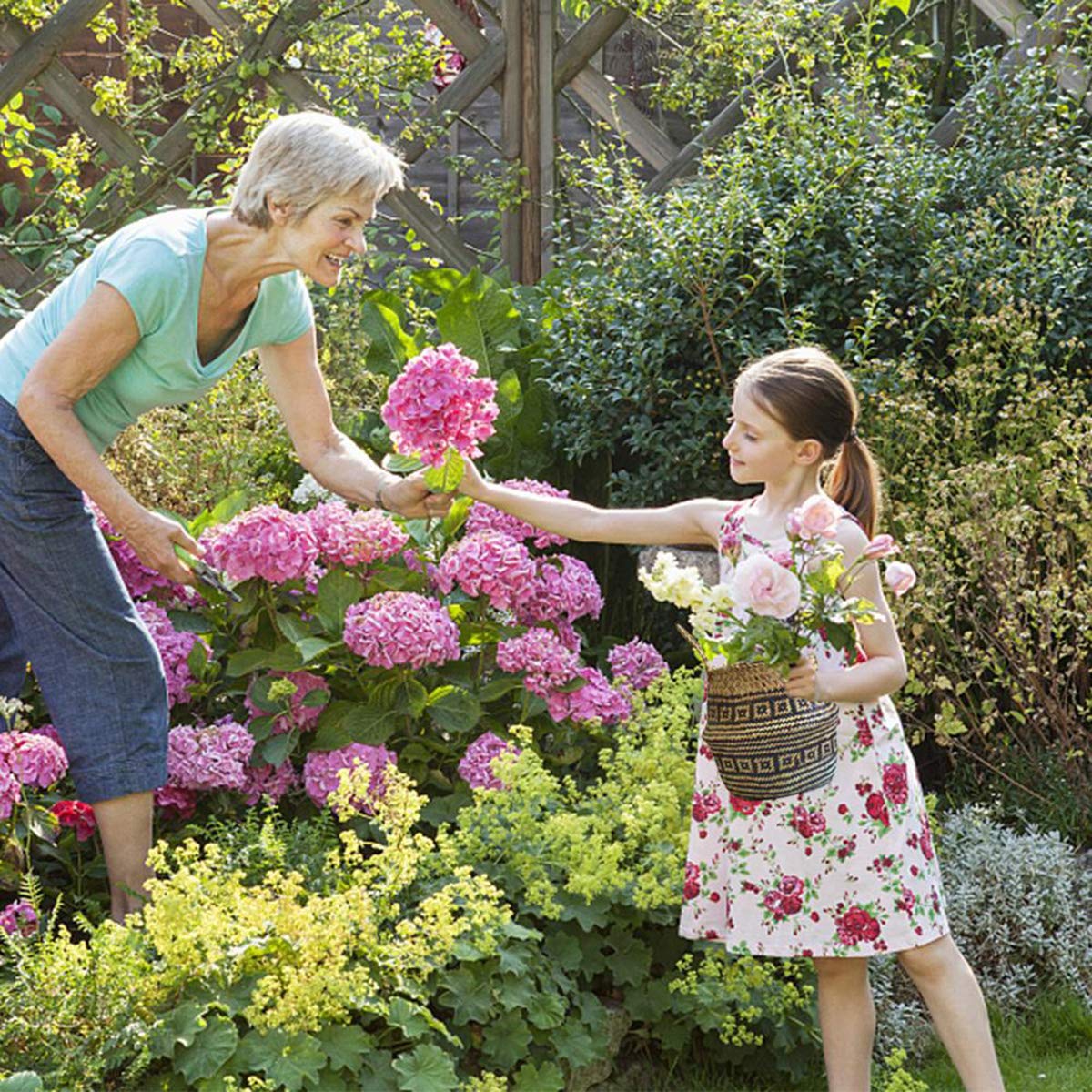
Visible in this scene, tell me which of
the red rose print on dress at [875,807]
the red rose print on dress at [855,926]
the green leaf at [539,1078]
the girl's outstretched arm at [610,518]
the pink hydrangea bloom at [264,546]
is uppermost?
the girl's outstretched arm at [610,518]

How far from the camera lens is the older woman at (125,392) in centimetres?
276

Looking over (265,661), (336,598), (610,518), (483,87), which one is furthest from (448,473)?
(483,87)

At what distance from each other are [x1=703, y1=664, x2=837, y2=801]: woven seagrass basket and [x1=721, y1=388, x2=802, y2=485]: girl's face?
0.39 m

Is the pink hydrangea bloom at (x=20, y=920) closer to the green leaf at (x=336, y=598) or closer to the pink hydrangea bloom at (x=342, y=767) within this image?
the pink hydrangea bloom at (x=342, y=767)

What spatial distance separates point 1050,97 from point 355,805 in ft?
10.5

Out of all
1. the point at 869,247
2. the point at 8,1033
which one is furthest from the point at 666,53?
the point at 8,1033

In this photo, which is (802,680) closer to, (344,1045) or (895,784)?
(895,784)

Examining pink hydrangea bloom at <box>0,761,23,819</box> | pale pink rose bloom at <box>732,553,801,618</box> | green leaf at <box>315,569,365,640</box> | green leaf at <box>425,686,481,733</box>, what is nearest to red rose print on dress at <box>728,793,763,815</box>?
pale pink rose bloom at <box>732,553,801,618</box>

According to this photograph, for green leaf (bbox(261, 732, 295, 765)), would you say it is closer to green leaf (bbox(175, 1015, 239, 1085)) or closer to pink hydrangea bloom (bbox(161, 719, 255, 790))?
pink hydrangea bloom (bbox(161, 719, 255, 790))

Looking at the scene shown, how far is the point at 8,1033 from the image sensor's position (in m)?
2.44

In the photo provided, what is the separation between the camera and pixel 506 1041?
109 inches

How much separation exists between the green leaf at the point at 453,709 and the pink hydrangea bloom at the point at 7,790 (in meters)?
0.81

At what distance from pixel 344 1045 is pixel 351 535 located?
1.15 m

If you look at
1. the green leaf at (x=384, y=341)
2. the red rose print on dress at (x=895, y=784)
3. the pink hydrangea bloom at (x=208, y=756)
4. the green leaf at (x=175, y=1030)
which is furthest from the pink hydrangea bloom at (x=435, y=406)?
the green leaf at (x=384, y=341)
